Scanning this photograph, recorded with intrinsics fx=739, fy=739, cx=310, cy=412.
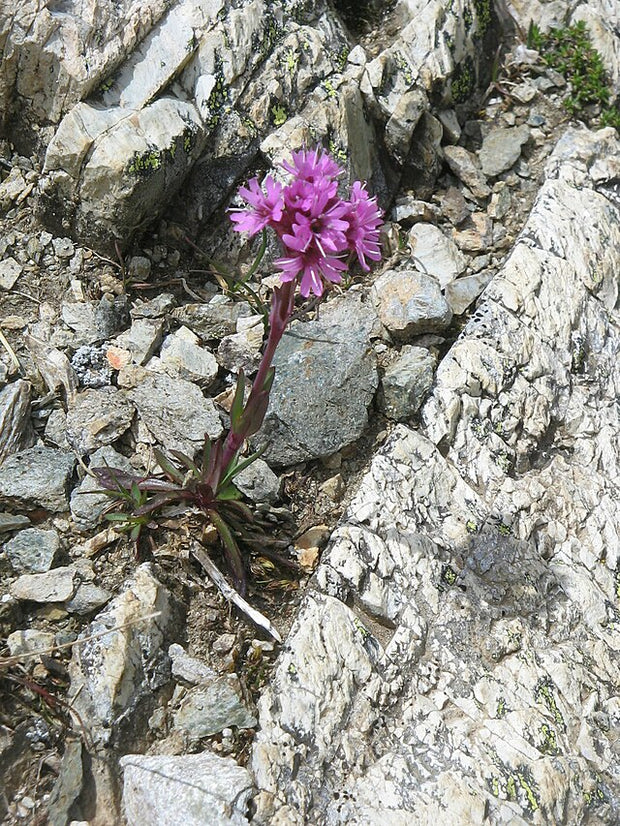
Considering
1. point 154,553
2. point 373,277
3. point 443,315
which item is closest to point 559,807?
point 154,553

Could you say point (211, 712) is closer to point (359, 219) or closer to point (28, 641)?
point (28, 641)

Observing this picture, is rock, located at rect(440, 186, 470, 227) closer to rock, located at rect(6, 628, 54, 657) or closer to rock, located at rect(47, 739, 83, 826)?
rock, located at rect(6, 628, 54, 657)

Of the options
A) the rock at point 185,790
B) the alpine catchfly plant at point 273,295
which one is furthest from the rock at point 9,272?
the rock at point 185,790

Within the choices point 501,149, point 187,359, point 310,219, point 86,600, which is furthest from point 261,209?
point 501,149

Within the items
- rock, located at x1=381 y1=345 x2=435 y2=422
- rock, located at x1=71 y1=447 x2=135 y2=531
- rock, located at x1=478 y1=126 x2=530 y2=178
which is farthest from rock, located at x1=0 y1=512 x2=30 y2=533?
rock, located at x1=478 y1=126 x2=530 y2=178

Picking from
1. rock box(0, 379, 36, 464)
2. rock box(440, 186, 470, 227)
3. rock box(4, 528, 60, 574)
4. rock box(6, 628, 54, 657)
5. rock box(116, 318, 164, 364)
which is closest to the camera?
rock box(6, 628, 54, 657)


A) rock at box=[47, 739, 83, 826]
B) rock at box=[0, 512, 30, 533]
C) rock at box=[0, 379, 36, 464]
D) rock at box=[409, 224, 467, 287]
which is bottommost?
rock at box=[47, 739, 83, 826]

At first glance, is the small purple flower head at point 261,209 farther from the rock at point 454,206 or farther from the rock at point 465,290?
the rock at point 454,206
